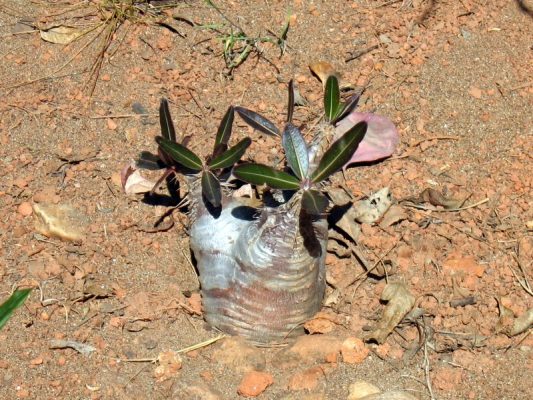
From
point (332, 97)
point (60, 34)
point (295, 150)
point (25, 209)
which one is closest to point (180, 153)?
point (295, 150)

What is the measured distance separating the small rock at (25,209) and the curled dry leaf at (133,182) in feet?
1.15

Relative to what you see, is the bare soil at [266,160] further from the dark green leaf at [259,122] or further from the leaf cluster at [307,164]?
the leaf cluster at [307,164]

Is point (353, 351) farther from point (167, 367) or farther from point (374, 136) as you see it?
point (374, 136)

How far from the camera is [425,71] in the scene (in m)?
3.35

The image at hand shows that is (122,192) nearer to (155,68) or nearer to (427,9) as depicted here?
(155,68)

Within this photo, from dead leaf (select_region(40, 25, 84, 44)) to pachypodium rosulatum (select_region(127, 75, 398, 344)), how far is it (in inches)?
36.8

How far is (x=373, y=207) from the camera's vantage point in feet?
10.00

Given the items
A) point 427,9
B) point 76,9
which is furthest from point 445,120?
point 76,9

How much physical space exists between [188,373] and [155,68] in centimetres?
131

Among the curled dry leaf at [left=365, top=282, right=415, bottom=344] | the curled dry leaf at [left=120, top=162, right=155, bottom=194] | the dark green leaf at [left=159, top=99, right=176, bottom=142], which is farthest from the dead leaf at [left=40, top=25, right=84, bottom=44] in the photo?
the curled dry leaf at [left=365, top=282, right=415, bottom=344]

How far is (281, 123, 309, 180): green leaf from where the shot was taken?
2.49 metres

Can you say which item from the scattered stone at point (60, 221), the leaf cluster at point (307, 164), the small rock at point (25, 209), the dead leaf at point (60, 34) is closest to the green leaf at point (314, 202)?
the leaf cluster at point (307, 164)

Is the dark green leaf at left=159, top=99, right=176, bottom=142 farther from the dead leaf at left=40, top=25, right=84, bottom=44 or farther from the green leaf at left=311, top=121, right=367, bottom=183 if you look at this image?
the dead leaf at left=40, top=25, right=84, bottom=44

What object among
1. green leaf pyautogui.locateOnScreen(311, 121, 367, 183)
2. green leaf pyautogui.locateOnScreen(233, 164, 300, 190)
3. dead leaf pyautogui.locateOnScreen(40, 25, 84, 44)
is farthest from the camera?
dead leaf pyautogui.locateOnScreen(40, 25, 84, 44)
